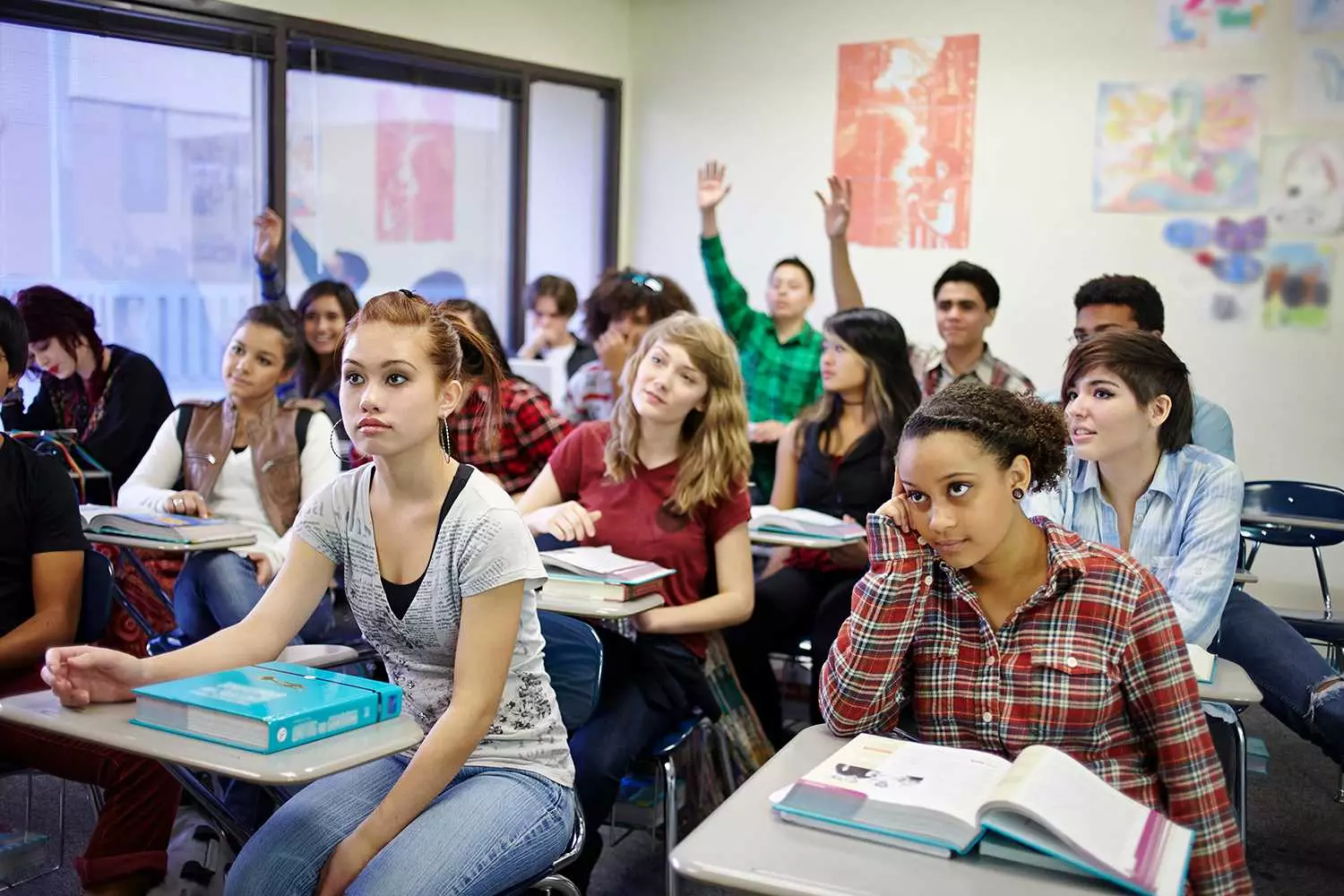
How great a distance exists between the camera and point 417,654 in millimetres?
1986

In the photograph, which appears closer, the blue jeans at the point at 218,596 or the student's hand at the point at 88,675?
the student's hand at the point at 88,675

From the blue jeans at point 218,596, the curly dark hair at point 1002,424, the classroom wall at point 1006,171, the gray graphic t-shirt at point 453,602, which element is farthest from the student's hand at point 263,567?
the classroom wall at point 1006,171

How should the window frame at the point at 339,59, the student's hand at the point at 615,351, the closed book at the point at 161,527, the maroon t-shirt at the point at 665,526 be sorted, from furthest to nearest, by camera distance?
the window frame at the point at 339,59 < the student's hand at the point at 615,351 < the closed book at the point at 161,527 < the maroon t-shirt at the point at 665,526

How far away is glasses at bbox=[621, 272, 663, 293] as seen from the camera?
4570 mm

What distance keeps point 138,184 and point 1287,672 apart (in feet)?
14.6

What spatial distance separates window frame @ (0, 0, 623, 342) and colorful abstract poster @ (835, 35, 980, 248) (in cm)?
138

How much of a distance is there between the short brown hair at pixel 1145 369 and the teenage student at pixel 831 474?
966 millimetres

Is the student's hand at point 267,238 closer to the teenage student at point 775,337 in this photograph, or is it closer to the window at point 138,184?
the window at point 138,184

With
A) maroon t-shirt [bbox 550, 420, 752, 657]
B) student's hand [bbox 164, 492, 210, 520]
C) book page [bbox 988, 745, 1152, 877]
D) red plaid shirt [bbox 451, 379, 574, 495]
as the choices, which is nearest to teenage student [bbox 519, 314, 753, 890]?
maroon t-shirt [bbox 550, 420, 752, 657]

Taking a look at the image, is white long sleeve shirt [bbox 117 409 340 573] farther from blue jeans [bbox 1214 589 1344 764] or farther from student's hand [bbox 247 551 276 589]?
blue jeans [bbox 1214 589 1344 764]

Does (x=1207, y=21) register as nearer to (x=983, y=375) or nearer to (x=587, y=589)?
(x=983, y=375)

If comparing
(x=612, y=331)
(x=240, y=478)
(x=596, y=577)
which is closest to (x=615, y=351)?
(x=612, y=331)

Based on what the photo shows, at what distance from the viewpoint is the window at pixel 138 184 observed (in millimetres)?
4816

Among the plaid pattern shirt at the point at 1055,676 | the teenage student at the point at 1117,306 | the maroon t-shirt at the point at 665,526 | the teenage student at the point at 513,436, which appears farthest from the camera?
the teenage student at the point at 1117,306
